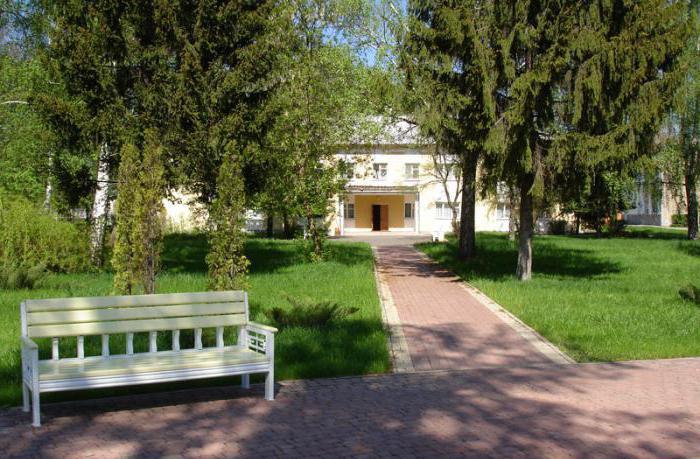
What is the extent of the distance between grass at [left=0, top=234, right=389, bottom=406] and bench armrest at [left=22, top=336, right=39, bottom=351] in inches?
34.1

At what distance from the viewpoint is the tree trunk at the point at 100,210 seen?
1952cm

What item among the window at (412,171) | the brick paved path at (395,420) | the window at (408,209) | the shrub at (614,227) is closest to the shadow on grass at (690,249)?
the shrub at (614,227)

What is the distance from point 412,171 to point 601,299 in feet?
132

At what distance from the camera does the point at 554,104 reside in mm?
17406

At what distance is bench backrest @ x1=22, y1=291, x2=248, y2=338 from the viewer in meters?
6.75

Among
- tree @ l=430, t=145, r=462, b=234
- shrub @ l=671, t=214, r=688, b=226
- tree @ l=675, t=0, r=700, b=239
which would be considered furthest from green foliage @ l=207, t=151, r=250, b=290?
shrub @ l=671, t=214, r=688, b=226

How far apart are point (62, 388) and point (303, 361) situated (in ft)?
10.6

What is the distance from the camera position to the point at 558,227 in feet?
176

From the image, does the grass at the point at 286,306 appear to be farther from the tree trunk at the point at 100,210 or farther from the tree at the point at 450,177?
the tree at the point at 450,177

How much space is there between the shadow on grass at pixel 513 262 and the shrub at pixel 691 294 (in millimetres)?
5483

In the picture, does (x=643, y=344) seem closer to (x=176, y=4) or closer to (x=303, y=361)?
(x=303, y=361)

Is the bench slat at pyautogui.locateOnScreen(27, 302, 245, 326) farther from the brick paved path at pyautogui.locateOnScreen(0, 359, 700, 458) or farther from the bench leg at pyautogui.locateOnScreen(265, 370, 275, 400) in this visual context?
the bench leg at pyautogui.locateOnScreen(265, 370, 275, 400)

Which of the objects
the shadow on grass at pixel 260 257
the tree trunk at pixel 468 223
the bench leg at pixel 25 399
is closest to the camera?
the bench leg at pixel 25 399

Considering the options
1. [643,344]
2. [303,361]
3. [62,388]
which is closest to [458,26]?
[643,344]
